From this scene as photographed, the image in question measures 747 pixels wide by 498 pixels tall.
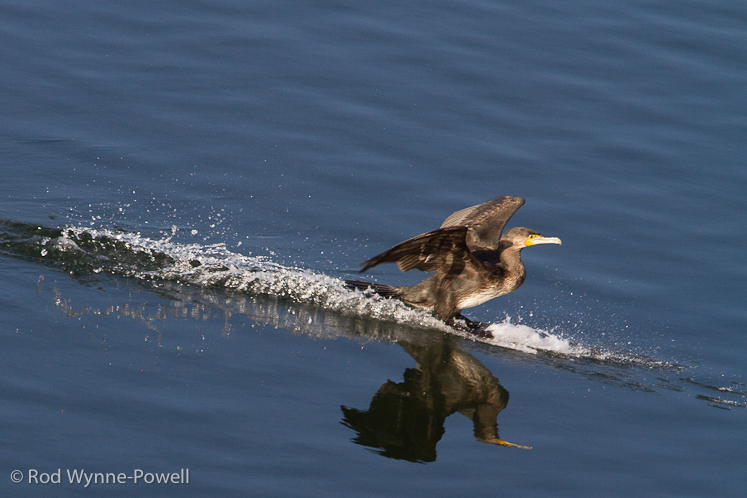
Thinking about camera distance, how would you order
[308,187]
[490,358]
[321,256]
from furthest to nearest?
[308,187] < [321,256] < [490,358]

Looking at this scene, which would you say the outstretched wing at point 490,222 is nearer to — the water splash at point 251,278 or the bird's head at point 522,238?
the bird's head at point 522,238

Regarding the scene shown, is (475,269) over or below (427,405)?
over

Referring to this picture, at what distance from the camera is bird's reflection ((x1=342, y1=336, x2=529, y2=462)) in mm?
5738

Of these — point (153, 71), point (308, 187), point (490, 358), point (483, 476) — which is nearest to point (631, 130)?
point (308, 187)

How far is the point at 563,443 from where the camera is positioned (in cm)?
595

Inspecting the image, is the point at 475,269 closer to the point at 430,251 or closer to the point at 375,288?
the point at 430,251

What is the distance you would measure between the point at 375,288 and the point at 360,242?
101cm

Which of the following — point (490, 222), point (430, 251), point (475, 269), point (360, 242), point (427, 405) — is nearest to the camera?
point (427, 405)

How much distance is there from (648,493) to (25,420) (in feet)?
12.5

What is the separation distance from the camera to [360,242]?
29.4 ft

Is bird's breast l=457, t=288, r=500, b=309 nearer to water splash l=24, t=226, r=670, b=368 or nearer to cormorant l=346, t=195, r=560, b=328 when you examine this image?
cormorant l=346, t=195, r=560, b=328

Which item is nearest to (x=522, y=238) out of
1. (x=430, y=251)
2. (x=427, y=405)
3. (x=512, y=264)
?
(x=512, y=264)

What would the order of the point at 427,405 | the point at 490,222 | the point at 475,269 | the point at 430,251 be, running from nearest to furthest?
the point at 427,405 < the point at 430,251 < the point at 475,269 < the point at 490,222

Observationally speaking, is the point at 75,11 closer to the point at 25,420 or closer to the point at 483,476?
the point at 25,420
